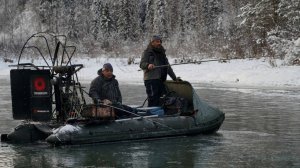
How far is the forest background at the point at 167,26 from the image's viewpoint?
30.7 metres

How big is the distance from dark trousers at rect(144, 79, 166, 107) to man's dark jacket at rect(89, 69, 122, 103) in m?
1.06

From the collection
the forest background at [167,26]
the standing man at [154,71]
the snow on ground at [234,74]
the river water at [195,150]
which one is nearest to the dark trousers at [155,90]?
the standing man at [154,71]

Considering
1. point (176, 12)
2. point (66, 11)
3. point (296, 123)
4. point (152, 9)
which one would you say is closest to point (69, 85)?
point (296, 123)

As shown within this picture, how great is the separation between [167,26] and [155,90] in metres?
57.9

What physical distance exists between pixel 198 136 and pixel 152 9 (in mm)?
67142

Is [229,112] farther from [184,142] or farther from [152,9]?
[152,9]

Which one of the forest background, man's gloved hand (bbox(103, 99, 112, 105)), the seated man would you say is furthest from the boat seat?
the forest background

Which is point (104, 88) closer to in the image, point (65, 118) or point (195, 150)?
point (65, 118)

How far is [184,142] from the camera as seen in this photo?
9953mm

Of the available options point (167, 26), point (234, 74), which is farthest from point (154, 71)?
point (167, 26)

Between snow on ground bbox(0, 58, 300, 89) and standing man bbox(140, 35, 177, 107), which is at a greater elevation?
standing man bbox(140, 35, 177, 107)

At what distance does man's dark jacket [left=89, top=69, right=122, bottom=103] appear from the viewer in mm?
10391

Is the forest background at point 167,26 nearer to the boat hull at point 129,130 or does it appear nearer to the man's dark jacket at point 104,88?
the boat hull at point 129,130

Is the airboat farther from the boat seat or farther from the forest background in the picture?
the forest background
